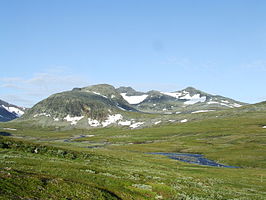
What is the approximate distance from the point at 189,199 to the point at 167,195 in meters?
2.55

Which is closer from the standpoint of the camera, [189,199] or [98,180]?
[189,199]

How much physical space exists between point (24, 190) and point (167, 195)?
1713 cm

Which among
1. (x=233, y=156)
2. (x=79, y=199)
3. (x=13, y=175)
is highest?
(x=13, y=175)

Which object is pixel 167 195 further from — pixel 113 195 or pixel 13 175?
pixel 13 175

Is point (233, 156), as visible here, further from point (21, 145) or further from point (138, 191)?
point (138, 191)

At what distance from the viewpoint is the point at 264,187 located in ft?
186

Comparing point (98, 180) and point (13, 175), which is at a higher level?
point (13, 175)

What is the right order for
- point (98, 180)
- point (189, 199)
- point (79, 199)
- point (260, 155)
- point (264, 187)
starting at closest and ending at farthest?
point (79, 199) → point (189, 199) → point (98, 180) → point (264, 187) → point (260, 155)

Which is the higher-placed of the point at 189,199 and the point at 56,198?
the point at 56,198

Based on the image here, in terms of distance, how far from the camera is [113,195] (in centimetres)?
2661

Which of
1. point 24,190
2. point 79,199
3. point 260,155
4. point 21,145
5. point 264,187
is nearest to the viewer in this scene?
point 24,190

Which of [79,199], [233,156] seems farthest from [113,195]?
[233,156]

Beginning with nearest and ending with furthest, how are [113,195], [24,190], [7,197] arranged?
[7,197], [24,190], [113,195]

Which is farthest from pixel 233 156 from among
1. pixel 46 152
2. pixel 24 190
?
pixel 24 190
